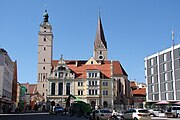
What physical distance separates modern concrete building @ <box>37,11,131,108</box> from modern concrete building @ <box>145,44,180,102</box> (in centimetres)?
1277

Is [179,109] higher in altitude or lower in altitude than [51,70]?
lower

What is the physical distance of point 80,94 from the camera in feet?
307

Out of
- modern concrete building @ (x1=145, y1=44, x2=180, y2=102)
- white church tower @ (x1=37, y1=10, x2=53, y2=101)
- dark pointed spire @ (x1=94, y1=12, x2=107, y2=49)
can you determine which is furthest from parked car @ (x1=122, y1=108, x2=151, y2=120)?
dark pointed spire @ (x1=94, y1=12, x2=107, y2=49)

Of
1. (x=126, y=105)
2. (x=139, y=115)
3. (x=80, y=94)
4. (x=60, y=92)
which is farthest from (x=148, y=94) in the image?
(x=139, y=115)

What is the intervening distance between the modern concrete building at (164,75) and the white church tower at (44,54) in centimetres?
3279

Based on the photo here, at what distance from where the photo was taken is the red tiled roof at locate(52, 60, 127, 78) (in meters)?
96.6

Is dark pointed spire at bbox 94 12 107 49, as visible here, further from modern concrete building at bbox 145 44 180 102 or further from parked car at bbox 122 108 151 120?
parked car at bbox 122 108 151 120

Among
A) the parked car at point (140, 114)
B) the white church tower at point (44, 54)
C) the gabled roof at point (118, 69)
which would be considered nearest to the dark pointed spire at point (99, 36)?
the gabled roof at point (118, 69)

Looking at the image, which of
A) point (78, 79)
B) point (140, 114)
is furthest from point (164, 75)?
point (140, 114)

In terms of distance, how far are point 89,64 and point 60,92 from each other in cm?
1496

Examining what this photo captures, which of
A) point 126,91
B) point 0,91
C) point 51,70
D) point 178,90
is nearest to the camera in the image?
point 0,91

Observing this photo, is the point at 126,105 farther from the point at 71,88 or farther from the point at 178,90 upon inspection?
the point at 178,90

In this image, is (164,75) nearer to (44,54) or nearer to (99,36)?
(44,54)

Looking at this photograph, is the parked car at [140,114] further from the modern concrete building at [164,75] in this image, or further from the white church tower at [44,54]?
the white church tower at [44,54]
